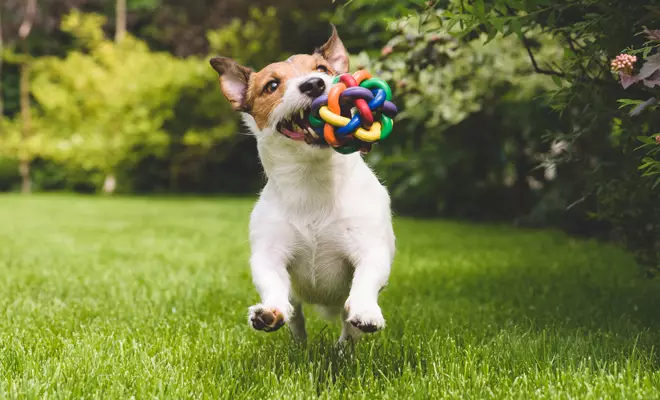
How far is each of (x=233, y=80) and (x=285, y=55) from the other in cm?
1580

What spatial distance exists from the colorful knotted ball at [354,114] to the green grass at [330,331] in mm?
862

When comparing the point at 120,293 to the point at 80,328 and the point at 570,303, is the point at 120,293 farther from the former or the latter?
the point at 570,303

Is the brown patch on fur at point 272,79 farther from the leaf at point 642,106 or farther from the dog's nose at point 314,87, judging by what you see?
the leaf at point 642,106

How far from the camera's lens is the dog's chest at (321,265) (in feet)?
9.43

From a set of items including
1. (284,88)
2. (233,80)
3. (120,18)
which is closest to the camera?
(284,88)

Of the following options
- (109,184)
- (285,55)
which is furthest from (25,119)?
(285,55)

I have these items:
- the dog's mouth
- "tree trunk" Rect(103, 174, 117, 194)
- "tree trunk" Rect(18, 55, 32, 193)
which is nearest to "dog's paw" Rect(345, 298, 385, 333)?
the dog's mouth

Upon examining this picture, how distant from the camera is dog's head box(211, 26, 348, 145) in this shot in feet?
9.03

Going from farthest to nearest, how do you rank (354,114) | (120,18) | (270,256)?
(120,18) < (270,256) < (354,114)

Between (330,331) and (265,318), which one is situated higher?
(265,318)

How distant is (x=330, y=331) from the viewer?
346 cm

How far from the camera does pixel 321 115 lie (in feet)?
8.37

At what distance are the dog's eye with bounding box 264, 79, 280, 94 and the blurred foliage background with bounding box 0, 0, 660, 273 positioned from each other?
624 millimetres

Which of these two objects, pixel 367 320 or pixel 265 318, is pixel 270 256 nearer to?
pixel 265 318
